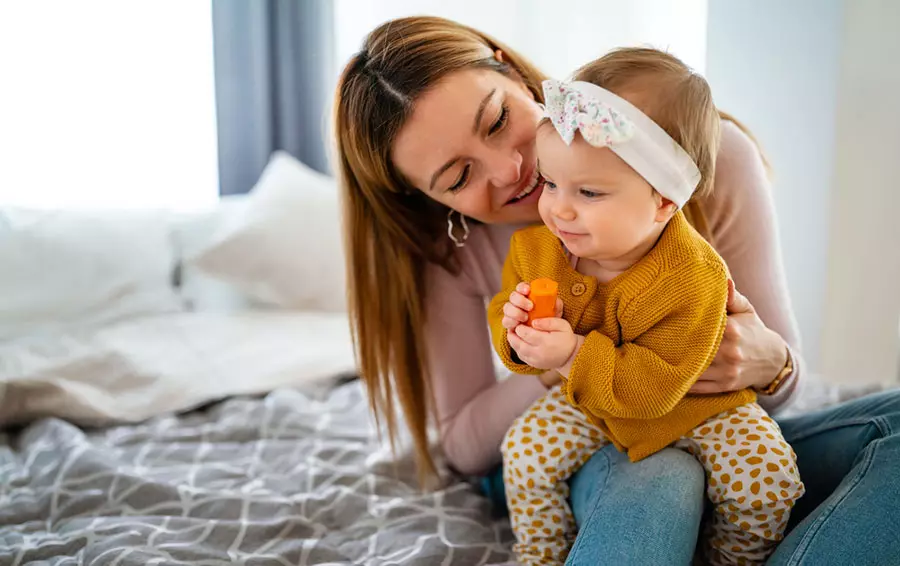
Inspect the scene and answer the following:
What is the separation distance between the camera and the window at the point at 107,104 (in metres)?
2.36

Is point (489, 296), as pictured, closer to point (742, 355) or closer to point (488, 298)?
point (488, 298)

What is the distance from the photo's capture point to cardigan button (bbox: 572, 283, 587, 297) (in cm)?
101

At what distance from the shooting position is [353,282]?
57.2 inches

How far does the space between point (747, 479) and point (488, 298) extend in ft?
2.00

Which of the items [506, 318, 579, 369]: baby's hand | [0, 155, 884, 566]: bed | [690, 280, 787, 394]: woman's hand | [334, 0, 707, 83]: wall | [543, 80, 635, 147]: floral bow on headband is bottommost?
[0, 155, 884, 566]: bed

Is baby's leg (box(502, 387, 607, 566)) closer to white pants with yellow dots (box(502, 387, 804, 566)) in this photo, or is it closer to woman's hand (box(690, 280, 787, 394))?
white pants with yellow dots (box(502, 387, 804, 566))

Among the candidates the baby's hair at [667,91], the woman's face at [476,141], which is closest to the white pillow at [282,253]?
the woman's face at [476,141]

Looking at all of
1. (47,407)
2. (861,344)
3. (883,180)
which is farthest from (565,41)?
(47,407)

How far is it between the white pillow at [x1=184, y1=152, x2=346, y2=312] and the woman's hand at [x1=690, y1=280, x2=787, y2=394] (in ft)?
4.82

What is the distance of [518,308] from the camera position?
960 millimetres

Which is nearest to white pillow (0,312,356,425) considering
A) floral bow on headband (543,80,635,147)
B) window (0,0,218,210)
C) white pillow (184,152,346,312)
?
white pillow (184,152,346,312)

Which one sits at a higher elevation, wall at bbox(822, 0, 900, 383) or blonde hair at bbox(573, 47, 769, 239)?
blonde hair at bbox(573, 47, 769, 239)

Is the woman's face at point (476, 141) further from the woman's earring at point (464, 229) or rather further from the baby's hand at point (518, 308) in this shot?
the baby's hand at point (518, 308)

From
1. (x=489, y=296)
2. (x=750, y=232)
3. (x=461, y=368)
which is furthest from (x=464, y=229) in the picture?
(x=750, y=232)
